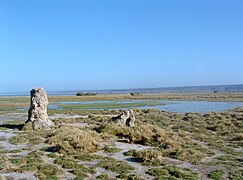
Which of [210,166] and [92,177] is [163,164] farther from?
[92,177]

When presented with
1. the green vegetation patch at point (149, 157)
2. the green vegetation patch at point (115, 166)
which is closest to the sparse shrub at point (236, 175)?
the green vegetation patch at point (149, 157)

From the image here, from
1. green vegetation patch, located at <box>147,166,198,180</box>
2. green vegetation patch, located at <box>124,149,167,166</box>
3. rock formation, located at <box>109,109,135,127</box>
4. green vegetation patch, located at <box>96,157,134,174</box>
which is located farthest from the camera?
rock formation, located at <box>109,109,135,127</box>

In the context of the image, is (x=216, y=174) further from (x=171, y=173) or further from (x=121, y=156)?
(x=121, y=156)

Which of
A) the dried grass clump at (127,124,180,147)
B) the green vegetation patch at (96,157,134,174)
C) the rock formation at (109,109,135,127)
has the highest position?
the rock formation at (109,109,135,127)

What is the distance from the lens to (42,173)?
12.8 m

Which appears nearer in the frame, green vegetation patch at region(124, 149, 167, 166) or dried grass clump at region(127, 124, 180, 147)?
green vegetation patch at region(124, 149, 167, 166)

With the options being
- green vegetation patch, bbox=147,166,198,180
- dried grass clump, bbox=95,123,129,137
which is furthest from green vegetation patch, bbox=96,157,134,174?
dried grass clump, bbox=95,123,129,137

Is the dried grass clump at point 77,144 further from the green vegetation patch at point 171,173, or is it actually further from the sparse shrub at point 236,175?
the sparse shrub at point 236,175

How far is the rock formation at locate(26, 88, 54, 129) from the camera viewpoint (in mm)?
27169

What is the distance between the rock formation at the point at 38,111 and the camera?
27.2m

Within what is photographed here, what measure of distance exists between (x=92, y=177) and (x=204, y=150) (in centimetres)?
821

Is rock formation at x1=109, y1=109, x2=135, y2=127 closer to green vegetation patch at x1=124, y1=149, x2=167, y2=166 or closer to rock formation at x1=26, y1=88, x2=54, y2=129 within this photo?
rock formation at x1=26, y1=88, x2=54, y2=129

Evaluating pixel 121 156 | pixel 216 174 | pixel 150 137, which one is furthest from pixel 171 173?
pixel 150 137

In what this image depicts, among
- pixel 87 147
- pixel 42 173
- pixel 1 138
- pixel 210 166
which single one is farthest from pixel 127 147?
pixel 1 138
